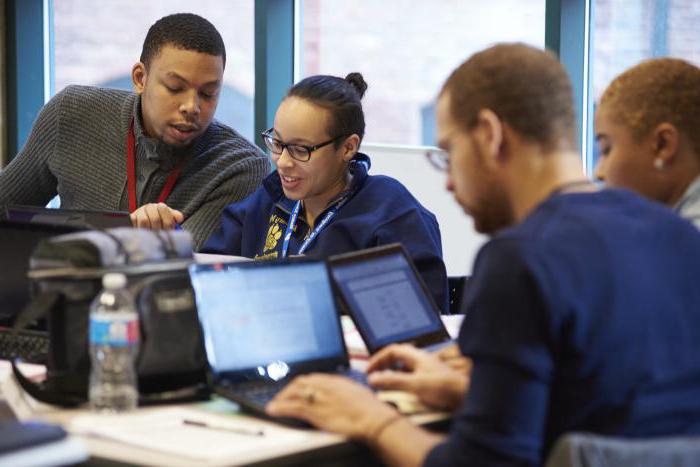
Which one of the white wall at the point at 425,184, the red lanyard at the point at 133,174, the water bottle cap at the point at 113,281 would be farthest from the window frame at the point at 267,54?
the water bottle cap at the point at 113,281

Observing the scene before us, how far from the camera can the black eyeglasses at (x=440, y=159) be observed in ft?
6.31

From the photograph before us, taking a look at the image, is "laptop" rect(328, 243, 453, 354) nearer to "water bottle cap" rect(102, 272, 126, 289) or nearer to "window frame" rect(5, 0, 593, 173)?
"water bottle cap" rect(102, 272, 126, 289)

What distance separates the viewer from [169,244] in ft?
7.02

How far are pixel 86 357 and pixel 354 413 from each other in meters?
0.52

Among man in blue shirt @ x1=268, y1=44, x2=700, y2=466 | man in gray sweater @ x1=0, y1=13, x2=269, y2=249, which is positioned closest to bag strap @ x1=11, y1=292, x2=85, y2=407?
man in blue shirt @ x1=268, y1=44, x2=700, y2=466

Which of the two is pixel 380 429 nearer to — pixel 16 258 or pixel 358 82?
pixel 16 258

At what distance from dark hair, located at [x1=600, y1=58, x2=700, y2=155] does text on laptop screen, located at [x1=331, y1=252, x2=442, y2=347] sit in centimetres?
→ 59

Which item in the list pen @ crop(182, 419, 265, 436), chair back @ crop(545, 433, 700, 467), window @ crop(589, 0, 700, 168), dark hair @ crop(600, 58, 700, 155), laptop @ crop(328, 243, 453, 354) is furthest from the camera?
window @ crop(589, 0, 700, 168)

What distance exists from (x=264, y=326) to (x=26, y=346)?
614mm

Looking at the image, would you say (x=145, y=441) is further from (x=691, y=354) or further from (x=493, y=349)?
(x=691, y=354)

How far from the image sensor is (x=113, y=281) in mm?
1950

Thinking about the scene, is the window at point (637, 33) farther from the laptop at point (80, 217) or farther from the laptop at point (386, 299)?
the laptop at point (80, 217)

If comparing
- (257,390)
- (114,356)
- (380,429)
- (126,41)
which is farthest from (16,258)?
(126,41)

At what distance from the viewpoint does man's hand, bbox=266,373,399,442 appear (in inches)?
71.6
